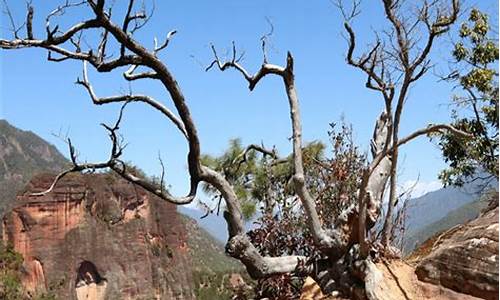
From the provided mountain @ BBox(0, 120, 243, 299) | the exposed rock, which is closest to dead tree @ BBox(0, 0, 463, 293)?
the exposed rock

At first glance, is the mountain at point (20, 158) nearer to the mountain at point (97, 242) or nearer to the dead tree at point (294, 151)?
the mountain at point (97, 242)

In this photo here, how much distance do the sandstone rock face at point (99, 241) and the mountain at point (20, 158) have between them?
94.1ft

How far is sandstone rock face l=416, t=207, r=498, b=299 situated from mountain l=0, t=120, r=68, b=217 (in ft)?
299

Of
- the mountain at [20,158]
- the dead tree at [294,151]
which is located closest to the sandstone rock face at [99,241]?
the mountain at [20,158]

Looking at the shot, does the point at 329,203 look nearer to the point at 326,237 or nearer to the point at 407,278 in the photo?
the point at 326,237

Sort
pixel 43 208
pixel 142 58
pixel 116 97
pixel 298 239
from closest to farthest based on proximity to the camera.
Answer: pixel 142 58, pixel 116 97, pixel 298 239, pixel 43 208

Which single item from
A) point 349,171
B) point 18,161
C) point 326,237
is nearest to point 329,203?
point 349,171

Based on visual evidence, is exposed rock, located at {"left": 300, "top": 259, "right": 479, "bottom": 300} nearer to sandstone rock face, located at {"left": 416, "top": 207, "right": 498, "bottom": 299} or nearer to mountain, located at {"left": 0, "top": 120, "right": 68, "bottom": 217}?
sandstone rock face, located at {"left": 416, "top": 207, "right": 498, "bottom": 299}

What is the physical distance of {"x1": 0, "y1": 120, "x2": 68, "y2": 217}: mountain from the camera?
333 feet

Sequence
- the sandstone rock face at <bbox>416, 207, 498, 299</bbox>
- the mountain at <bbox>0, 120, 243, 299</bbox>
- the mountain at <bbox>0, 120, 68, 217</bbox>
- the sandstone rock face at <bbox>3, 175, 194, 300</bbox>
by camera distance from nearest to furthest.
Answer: the sandstone rock face at <bbox>416, 207, 498, 299</bbox> → the mountain at <bbox>0, 120, 243, 299</bbox> → the sandstone rock face at <bbox>3, 175, 194, 300</bbox> → the mountain at <bbox>0, 120, 68, 217</bbox>

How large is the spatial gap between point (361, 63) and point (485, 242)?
7.39 feet

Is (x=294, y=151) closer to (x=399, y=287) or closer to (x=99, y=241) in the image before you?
Result: (x=399, y=287)

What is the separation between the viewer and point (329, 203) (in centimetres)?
722

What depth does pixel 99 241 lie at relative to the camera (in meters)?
66.0
